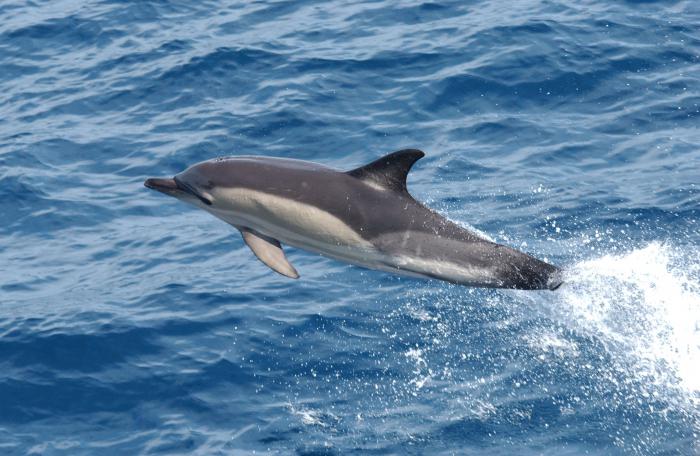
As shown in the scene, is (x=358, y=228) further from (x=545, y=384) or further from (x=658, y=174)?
(x=658, y=174)

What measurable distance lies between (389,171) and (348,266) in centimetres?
423

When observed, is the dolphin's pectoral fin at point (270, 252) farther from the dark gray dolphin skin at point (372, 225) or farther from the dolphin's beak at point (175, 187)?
the dolphin's beak at point (175, 187)

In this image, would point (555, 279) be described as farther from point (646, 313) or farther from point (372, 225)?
point (646, 313)

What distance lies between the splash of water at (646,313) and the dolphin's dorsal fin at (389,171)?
2014 mm

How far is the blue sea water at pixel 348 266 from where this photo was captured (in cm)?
926

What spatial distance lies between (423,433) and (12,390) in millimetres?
3784

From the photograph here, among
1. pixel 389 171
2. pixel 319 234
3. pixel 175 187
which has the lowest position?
pixel 319 234

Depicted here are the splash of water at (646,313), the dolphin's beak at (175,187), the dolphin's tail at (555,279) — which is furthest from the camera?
the splash of water at (646,313)

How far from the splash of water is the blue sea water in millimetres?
28

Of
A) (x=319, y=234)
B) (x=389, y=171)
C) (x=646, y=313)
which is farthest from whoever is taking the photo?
(x=646, y=313)

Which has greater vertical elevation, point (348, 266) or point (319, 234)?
point (319, 234)

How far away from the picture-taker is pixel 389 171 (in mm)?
7797

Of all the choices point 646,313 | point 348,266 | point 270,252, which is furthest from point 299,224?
point 348,266

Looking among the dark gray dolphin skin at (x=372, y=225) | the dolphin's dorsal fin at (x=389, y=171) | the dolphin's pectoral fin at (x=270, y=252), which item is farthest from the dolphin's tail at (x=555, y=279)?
the dolphin's pectoral fin at (x=270, y=252)
